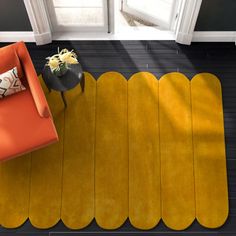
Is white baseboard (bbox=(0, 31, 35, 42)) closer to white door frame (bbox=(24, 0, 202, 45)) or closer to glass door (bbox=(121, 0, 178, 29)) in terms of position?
white door frame (bbox=(24, 0, 202, 45))

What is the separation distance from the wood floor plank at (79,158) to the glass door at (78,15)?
2.27 feet

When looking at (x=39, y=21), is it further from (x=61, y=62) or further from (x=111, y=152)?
(x=111, y=152)

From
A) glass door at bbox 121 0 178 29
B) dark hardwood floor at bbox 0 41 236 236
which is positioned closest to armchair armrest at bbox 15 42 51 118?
dark hardwood floor at bbox 0 41 236 236

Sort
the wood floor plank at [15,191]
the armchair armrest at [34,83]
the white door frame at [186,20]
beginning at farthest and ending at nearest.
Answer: the white door frame at [186,20]
the wood floor plank at [15,191]
the armchair armrest at [34,83]

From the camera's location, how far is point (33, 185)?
473 cm

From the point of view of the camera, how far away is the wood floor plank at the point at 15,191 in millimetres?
4613

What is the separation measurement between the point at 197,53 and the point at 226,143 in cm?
126

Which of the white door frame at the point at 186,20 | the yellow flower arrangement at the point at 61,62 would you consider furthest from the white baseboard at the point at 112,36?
the yellow flower arrangement at the point at 61,62

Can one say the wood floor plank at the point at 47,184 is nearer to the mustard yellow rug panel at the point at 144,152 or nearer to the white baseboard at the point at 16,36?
the mustard yellow rug panel at the point at 144,152

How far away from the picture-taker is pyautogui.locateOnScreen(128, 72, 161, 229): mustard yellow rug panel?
4629mm

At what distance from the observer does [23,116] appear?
4387 millimetres

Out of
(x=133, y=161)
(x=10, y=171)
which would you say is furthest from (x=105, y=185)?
(x=10, y=171)

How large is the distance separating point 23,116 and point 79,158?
2.86 ft

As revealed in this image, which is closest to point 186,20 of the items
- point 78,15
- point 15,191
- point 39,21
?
point 78,15
